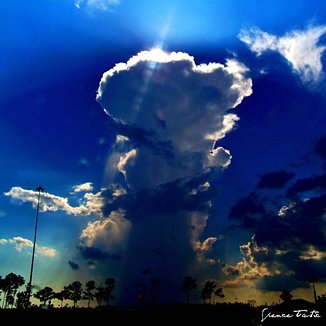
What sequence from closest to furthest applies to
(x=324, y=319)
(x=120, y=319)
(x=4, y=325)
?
(x=324, y=319) → (x=4, y=325) → (x=120, y=319)

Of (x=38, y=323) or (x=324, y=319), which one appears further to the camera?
(x=38, y=323)

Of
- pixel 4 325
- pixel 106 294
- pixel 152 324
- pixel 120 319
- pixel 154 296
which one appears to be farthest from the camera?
pixel 106 294

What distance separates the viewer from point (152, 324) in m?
55.0

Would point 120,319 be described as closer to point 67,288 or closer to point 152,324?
point 152,324

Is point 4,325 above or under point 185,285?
under

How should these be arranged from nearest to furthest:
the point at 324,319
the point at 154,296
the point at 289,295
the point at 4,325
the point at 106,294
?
the point at 289,295 → the point at 324,319 → the point at 4,325 → the point at 154,296 → the point at 106,294

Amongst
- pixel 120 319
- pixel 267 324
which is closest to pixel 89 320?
pixel 120 319

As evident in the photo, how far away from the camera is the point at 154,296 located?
160250 millimetres

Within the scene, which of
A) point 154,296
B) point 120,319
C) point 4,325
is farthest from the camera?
point 154,296

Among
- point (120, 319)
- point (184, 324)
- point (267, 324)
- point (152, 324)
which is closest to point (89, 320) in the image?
point (120, 319)

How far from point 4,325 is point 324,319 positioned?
121 ft

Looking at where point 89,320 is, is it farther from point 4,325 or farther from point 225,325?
point 225,325

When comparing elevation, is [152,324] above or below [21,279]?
below

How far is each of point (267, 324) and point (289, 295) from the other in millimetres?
9609
